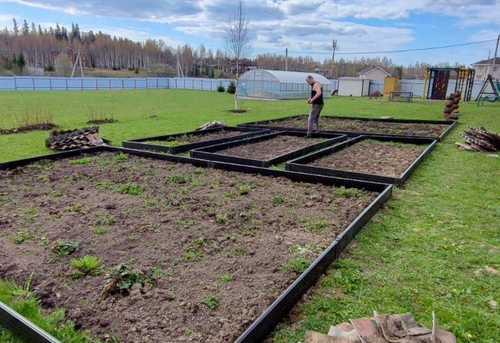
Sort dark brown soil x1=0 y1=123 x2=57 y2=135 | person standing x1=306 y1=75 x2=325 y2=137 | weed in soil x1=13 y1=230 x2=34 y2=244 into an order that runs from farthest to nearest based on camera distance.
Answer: dark brown soil x1=0 y1=123 x2=57 y2=135, person standing x1=306 y1=75 x2=325 y2=137, weed in soil x1=13 y1=230 x2=34 y2=244

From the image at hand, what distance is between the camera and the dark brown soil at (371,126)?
33.8 ft

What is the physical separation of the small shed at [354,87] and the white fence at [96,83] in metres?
11.9

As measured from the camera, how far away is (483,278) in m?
2.70

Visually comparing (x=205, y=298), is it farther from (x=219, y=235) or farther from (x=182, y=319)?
(x=219, y=235)

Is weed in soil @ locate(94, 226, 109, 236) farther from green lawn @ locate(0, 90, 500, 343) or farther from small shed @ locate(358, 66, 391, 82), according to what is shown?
small shed @ locate(358, 66, 391, 82)

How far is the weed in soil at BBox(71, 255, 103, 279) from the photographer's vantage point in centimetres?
263

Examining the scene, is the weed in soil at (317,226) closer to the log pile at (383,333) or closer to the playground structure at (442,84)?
the log pile at (383,333)

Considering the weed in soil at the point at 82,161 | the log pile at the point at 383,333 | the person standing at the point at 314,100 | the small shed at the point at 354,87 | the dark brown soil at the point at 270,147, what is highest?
the small shed at the point at 354,87

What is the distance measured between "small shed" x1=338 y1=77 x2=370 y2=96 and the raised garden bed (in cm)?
2167

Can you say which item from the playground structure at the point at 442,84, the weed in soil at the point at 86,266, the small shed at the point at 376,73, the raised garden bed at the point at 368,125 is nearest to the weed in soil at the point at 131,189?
the weed in soil at the point at 86,266

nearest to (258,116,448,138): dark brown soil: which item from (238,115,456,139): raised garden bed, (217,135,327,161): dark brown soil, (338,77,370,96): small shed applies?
(238,115,456,139): raised garden bed

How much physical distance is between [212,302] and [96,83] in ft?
→ 132

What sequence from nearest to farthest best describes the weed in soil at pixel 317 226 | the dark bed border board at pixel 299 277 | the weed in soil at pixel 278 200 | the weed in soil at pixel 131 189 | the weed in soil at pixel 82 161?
1. the dark bed border board at pixel 299 277
2. the weed in soil at pixel 317 226
3. the weed in soil at pixel 278 200
4. the weed in soil at pixel 131 189
5. the weed in soil at pixel 82 161

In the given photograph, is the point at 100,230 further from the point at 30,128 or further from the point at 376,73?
the point at 376,73
